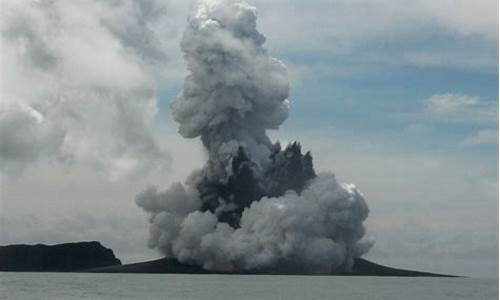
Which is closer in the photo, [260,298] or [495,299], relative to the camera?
[260,298]

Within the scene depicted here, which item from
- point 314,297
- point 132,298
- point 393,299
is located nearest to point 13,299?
point 132,298

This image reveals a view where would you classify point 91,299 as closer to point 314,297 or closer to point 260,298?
point 260,298

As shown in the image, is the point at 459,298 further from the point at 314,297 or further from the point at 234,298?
the point at 234,298

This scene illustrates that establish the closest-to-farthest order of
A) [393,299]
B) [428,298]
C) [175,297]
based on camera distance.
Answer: [175,297], [393,299], [428,298]

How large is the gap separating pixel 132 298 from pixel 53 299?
13020 millimetres

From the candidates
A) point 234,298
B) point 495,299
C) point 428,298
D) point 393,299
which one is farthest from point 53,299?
point 495,299

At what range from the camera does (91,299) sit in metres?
134

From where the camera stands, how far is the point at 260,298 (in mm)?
144125

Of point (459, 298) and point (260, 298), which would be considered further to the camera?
point (459, 298)

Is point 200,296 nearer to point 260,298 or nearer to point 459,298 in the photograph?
point 260,298

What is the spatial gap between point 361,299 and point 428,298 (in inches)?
823

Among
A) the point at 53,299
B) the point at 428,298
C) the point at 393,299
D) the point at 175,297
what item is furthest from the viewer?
the point at 428,298

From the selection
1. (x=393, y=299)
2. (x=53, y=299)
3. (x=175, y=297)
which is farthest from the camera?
(x=393, y=299)

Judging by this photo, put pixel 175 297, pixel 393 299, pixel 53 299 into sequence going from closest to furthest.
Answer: pixel 53 299
pixel 175 297
pixel 393 299
